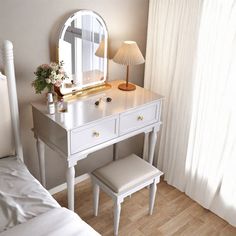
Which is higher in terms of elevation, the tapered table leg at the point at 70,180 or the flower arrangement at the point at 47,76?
the flower arrangement at the point at 47,76

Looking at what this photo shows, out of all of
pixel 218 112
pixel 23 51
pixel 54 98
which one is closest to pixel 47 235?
pixel 54 98

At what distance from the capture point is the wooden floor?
2.31m

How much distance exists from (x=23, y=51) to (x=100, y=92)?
1.98 feet

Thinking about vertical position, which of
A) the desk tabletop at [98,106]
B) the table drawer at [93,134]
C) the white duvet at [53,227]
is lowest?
the white duvet at [53,227]

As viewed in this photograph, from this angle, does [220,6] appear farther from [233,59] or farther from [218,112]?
[218,112]

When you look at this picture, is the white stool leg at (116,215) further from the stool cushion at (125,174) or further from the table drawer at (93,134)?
the table drawer at (93,134)

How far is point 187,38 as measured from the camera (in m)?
2.29

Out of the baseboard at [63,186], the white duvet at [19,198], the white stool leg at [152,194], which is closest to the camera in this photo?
the white duvet at [19,198]

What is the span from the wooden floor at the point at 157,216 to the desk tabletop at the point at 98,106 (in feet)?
2.82

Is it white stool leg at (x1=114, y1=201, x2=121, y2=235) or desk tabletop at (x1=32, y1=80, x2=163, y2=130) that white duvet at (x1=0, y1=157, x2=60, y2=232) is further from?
white stool leg at (x1=114, y1=201, x2=121, y2=235)

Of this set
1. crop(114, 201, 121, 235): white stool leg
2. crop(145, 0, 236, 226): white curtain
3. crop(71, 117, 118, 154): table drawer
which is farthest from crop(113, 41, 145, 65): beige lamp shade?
Answer: crop(114, 201, 121, 235): white stool leg

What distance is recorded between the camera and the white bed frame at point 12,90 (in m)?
1.79

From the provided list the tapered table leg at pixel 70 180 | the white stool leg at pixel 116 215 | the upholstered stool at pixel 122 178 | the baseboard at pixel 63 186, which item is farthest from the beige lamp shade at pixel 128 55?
the baseboard at pixel 63 186

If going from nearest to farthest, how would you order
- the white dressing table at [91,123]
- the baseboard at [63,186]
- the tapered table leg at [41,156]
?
the white dressing table at [91,123] < the tapered table leg at [41,156] < the baseboard at [63,186]
